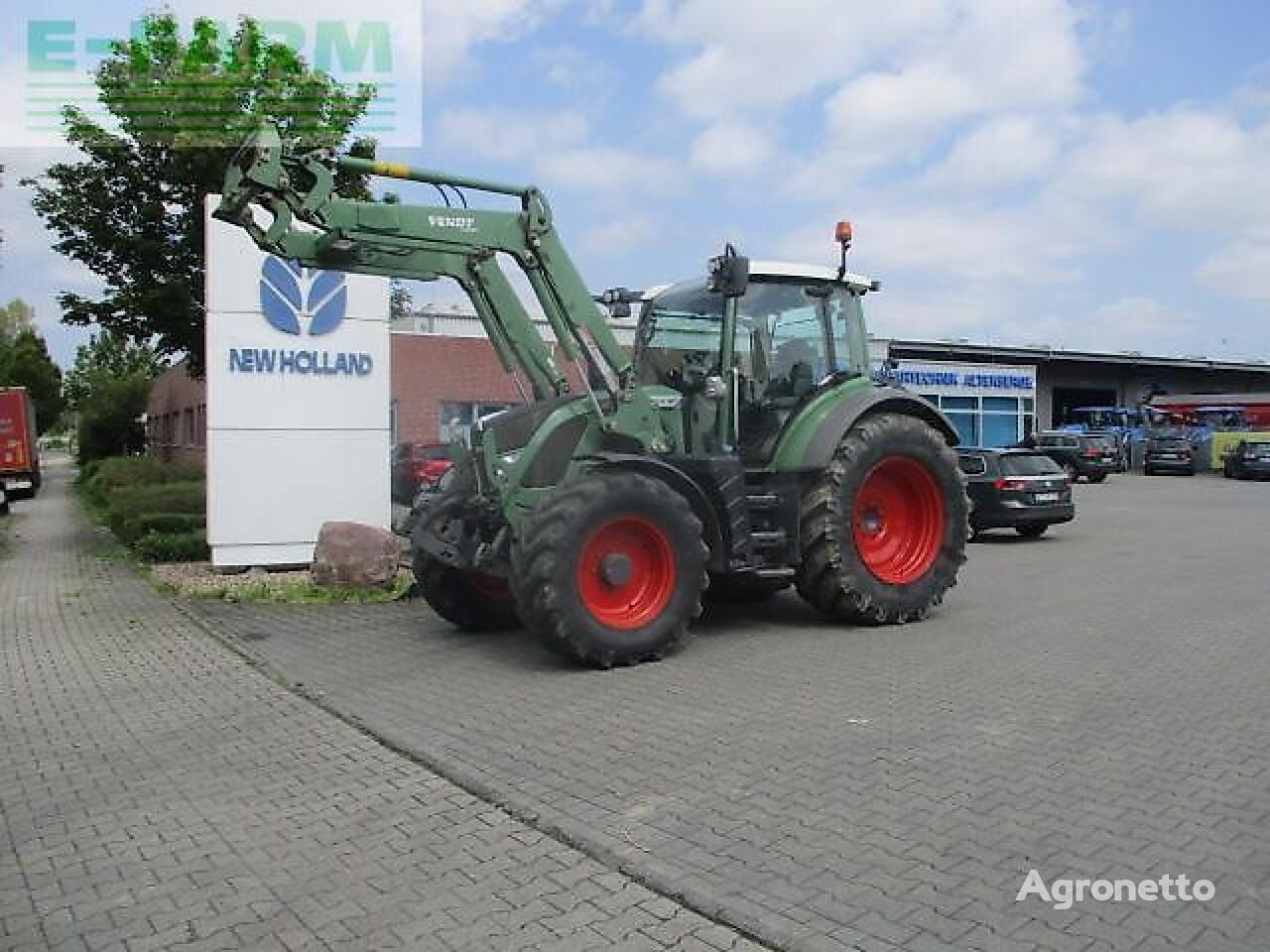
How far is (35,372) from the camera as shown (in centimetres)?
4881

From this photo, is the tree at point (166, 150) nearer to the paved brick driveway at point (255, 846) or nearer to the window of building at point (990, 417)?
the paved brick driveway at point (255, 846)

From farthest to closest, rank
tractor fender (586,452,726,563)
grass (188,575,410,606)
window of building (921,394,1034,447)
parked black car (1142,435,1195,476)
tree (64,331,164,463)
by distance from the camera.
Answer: tree (64,331,164,463) < window of building (921,394,1034,447) < parked black car (1142,435,1195,476) < grass (188,575,410,606) < tractor fender (586,452,726,563)

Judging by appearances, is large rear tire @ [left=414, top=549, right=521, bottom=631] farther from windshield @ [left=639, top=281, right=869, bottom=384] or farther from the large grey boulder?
the large grey boulder

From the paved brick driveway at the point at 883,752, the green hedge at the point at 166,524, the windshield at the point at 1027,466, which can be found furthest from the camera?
the windshield at the point at 1027,466

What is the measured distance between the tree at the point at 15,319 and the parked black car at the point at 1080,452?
47556 millimetres

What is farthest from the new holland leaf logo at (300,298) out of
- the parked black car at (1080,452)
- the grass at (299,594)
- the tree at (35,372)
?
the tree at (35,372)

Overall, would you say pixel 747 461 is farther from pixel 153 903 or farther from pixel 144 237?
pixel 144 237

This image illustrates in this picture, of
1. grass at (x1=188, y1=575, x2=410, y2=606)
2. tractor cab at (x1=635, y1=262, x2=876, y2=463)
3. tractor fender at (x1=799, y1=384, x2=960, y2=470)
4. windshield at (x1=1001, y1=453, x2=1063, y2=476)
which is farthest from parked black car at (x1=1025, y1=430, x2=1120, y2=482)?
grass at (x1=188, y1=575, x2=410, y2=606)

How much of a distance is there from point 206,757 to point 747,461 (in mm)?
4580

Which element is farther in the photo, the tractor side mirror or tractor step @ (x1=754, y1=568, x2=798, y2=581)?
tractor step @ (x1=754, y1=568, x2=798, y2=581)

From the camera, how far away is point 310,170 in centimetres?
723

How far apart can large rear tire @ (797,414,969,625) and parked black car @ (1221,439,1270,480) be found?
29271mm

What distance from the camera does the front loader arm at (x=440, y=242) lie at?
→ 7156 millimetres

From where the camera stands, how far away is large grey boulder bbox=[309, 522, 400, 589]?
10.8m
